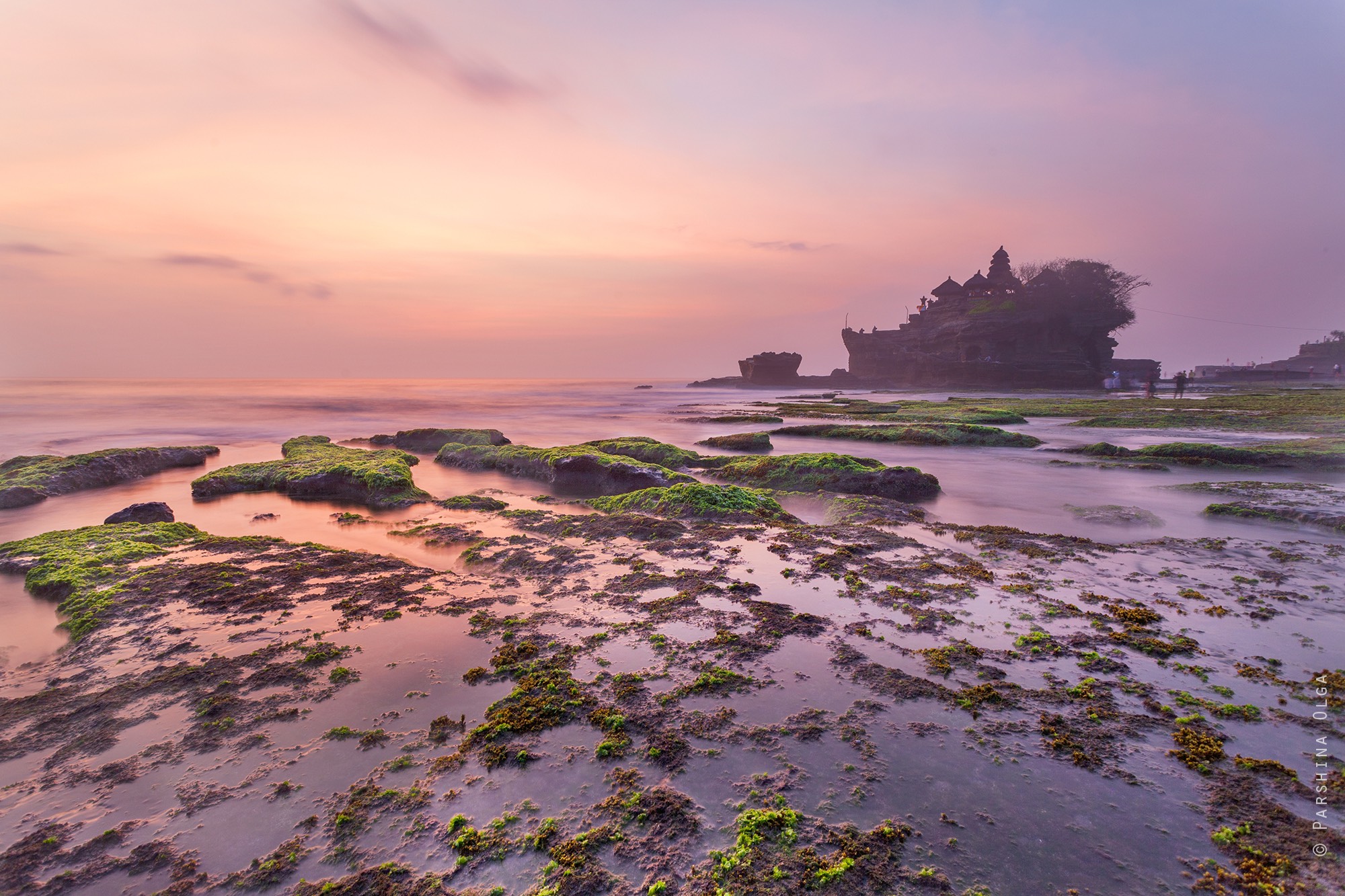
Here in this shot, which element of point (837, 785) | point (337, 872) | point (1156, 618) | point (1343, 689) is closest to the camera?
point (337, 872)

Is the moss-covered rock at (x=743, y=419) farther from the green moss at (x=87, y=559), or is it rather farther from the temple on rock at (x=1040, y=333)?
the temple on rock at (x=1040, y=333)

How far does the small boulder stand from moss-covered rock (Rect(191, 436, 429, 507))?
6.95 ft

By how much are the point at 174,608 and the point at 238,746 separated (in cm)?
274

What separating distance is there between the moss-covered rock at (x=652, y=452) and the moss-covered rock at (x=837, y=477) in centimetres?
201

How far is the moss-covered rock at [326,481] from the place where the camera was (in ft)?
32.8

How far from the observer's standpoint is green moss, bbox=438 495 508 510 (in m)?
9.30

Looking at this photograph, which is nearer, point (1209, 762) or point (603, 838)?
point (603, 838)

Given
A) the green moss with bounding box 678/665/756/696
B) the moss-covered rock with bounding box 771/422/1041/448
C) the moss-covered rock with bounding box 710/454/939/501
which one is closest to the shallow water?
the green moss with bounding box 678/665/756/696

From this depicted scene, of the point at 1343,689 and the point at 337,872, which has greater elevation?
the point at 1343,689

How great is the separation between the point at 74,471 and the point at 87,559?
801 centimetres

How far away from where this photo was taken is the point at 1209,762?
299cm

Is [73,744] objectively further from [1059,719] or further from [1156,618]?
[1156,618]

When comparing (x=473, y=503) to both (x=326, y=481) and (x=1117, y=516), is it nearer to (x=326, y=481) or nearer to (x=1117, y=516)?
(x=326, y=481)

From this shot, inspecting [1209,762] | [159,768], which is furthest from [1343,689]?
[159,768]
